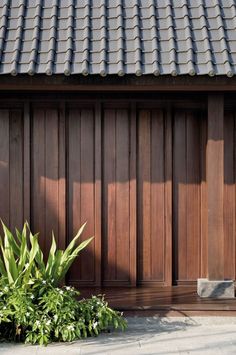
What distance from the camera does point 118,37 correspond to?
7355mm

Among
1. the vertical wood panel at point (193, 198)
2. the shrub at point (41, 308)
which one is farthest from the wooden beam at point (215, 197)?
the shrub at point (41, 308)

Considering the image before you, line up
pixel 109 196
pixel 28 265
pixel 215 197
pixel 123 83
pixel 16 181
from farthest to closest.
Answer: pixel 109 196 < pixel 16 181 < pixel 215 197 < pixel 123 83 < pixel 28 265

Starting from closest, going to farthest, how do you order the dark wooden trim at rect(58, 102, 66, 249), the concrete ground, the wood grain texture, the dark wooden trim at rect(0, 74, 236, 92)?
the concrete ground → the dark wooden trim at rect(0, 74, 236, 92) → the dark wooden trim at rect(58, 102, 66, 249) → the wood grain texture

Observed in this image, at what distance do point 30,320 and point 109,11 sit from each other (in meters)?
4.17

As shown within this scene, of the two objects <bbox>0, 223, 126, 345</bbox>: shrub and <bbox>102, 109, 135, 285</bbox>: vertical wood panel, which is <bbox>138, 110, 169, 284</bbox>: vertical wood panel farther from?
<bbox>0, 223, 126, 345</bbox>: shrub

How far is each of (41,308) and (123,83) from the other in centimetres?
274

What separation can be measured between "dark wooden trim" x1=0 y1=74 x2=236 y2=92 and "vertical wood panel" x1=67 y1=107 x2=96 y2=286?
102 centimetres

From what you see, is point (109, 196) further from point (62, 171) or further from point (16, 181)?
point (16, 181)

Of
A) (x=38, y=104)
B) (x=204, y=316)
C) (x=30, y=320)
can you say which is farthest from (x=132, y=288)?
(x=38, y=104)

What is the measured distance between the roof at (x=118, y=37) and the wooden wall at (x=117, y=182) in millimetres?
934

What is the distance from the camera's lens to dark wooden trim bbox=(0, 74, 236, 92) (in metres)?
6.90

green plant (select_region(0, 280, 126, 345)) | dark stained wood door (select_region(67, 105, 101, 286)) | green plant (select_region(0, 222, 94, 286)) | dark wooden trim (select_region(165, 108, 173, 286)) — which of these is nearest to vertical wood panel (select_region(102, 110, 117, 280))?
dark stained wood door (select_region(67, 105, 101, 286))

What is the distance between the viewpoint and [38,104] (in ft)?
26.1

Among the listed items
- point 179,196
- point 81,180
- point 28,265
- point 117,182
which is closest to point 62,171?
point 81,180
